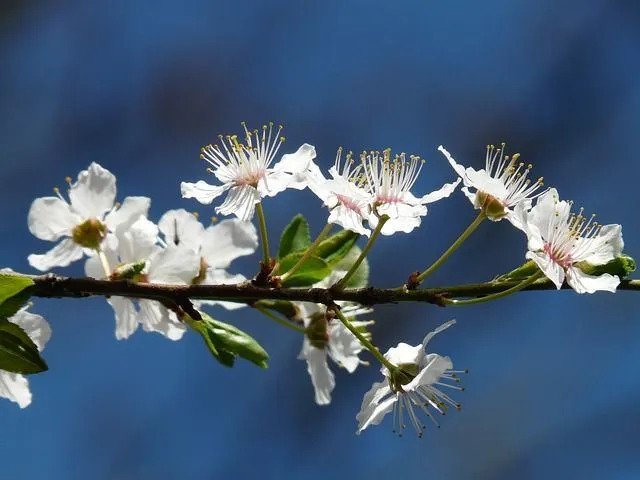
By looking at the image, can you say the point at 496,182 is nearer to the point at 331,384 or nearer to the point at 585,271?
the point at 585,271

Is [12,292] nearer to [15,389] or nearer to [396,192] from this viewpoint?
[15,389]

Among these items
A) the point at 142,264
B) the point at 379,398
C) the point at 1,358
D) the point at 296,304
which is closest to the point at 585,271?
the point at 379,398

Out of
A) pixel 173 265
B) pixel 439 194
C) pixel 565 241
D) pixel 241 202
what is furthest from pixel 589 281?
pixel 173 265

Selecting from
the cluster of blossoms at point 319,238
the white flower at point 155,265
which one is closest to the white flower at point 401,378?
the cluster of blossoms at point 319,238

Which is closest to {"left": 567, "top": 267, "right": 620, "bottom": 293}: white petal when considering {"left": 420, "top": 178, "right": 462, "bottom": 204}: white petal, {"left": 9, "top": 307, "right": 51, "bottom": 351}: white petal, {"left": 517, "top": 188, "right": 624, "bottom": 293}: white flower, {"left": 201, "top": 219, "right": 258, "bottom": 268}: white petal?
{"left": 517, "top": 188, "right": 624, "bottom": 293}: white flower

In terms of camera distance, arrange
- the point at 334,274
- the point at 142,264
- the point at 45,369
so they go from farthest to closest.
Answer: the point at 334,274
the point at 142,264
the point at 45,369

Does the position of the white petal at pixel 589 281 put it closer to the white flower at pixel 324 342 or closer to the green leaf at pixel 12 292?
the white flower at pixel 324 342

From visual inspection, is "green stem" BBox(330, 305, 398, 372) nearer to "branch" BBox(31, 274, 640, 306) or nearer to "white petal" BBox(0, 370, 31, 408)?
"branch" BBox(31, 274, 640, 306)
